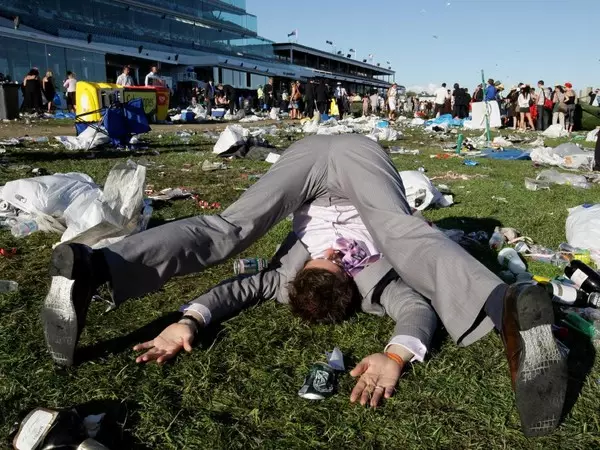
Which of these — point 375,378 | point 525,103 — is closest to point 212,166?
point 375,378

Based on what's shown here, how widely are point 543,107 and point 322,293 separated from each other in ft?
65.0

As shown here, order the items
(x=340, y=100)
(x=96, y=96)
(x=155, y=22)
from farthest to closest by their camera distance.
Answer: (x=155, y=22) < (x=340, y=100) < (x=96, y=96)

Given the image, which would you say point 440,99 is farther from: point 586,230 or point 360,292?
point 360,292

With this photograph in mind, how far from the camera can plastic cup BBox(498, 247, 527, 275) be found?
343cm

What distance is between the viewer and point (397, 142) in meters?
13.1

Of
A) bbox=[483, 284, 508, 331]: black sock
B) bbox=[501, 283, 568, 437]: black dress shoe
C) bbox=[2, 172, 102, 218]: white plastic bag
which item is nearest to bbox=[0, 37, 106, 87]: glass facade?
bbox=[2, 172, 102, 218]: white plastic bag

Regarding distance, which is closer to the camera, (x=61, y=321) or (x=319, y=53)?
(x=61, y=321)

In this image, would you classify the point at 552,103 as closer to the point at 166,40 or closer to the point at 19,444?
the point at 19,444

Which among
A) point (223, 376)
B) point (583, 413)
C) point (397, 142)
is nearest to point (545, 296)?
point (583, 413)

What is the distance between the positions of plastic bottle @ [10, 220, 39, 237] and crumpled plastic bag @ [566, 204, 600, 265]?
13.7ft

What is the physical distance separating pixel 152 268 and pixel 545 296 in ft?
5.26

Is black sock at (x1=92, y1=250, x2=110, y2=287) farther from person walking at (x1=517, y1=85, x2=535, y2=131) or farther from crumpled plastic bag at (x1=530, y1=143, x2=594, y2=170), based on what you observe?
person walking at (x1=517, y1=85, x2=535, y2=131)

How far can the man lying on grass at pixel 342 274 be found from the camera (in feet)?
6.20

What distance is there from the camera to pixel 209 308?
2596 mm
